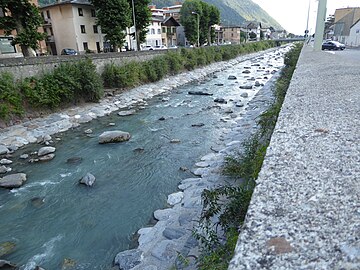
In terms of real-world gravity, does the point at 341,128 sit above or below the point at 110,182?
above

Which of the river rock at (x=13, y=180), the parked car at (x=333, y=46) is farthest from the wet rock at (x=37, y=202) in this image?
the parked car at (x=333, y=46)

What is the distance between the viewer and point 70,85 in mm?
12656

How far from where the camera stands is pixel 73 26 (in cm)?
2733

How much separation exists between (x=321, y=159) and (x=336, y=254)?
1.43 m

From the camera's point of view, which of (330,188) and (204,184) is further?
(204,184)

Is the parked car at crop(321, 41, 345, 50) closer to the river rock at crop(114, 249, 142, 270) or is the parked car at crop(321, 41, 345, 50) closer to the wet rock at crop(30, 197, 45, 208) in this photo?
the wet rock at crop(30, 197, 45, 208)

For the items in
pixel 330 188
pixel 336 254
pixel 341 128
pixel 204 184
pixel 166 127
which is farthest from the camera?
pixel 166 127

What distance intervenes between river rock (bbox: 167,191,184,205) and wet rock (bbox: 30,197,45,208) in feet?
9.43

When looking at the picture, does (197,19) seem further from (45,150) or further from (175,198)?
(175,198)

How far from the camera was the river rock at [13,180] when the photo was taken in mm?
6684

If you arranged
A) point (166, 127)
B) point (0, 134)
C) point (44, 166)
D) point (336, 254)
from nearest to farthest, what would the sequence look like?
point (336, 254) < point (44, 166) < point (0, 134) < point (166, 127)

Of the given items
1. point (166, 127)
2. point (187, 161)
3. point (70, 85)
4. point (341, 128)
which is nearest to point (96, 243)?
point (187, 161)

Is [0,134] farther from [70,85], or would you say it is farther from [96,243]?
[96,243]

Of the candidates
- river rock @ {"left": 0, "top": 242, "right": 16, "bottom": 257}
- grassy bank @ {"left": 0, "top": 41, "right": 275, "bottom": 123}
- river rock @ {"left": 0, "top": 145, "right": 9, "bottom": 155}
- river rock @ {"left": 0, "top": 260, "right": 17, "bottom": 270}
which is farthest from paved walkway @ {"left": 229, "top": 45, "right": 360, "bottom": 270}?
grassy bank @ {"left": 0, "top": 41, "right": 275, "bottom": 123}
